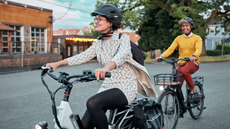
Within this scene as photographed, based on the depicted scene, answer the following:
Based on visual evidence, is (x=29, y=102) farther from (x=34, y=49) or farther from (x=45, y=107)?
(x=34, y=49)

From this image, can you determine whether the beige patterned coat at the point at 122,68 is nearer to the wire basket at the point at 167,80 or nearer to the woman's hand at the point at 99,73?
the woman's hand at the point at 99,73

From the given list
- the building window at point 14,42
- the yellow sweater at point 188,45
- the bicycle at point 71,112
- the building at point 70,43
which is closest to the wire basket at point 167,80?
the yellow sweater at point 188,45

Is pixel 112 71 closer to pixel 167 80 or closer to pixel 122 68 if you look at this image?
pixel 122 68

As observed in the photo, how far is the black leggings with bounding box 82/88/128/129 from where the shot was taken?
2268 mm

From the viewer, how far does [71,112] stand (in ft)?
6.81

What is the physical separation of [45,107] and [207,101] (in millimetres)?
4221

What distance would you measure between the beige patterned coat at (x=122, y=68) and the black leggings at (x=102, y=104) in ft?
0.28

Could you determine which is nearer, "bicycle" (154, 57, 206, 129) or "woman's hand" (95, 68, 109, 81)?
"woman's hand" (95, 68, 109, 81)

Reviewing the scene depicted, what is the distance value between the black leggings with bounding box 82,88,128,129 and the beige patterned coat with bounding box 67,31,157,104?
8cm

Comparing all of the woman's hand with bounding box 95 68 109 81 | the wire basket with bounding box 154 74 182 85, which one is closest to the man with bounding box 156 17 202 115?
the wire basket with bounding box 154 74 182 85

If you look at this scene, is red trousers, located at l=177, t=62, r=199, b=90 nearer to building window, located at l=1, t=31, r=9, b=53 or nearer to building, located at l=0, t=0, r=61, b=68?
building, located at l=0, t=0, r=61, b=68

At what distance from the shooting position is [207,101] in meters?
6.60

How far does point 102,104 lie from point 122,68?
0.46 meters

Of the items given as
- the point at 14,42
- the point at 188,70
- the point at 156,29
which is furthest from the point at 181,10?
the point at 188,70
